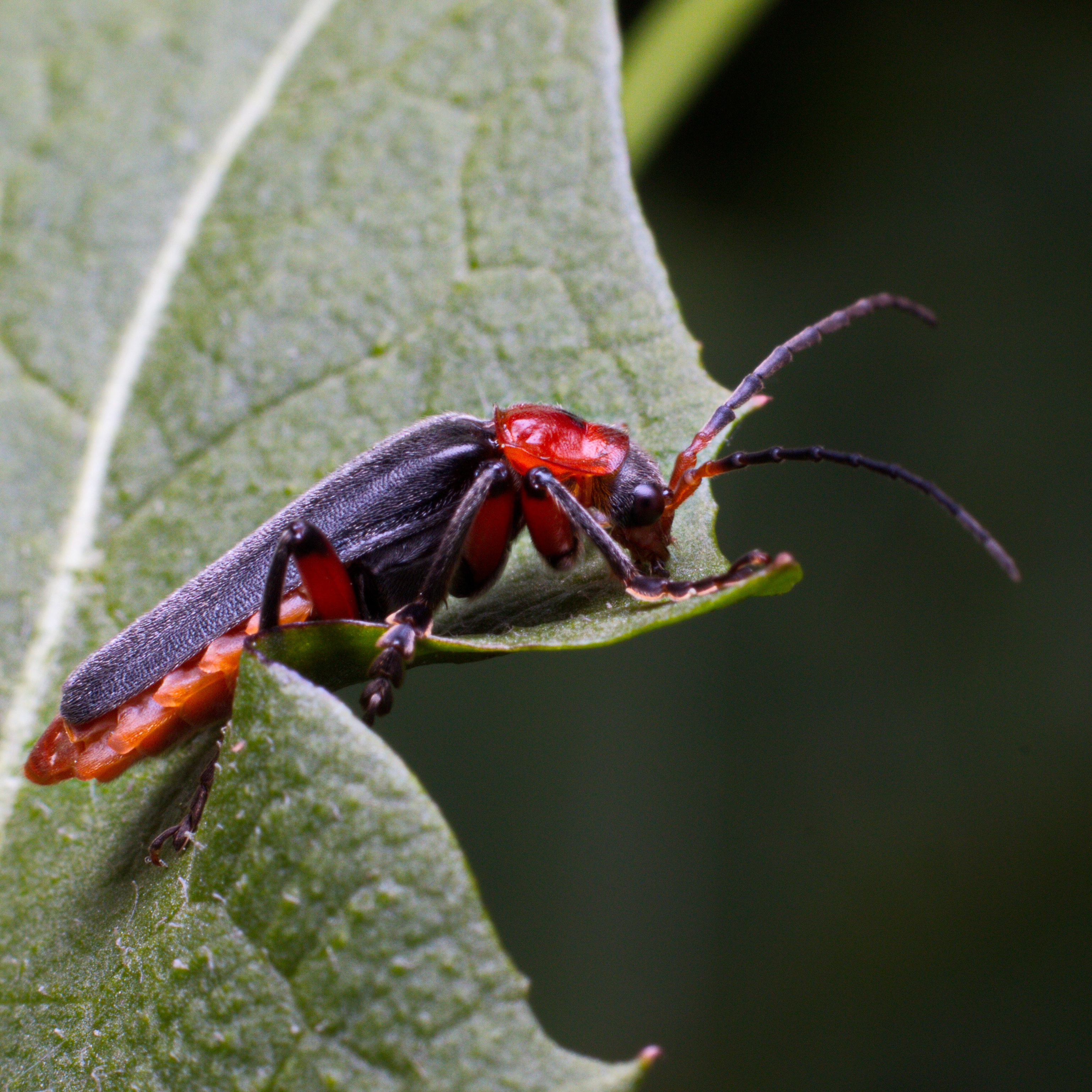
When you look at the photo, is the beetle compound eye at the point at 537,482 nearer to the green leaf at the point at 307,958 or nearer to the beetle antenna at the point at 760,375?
the beetle antenna at the point at 760,375

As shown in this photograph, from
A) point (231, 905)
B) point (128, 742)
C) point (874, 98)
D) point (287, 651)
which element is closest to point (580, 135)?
point (287, 651)

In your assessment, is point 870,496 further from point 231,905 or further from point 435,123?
point 231,905

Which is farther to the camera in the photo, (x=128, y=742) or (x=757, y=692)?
(x=757, y=692)

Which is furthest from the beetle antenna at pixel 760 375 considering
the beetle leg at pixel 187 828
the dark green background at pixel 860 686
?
the dark green background at pixel 860 686

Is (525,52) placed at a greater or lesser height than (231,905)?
greater

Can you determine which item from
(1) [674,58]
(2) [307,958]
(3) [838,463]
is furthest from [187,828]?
(1) [674,58]

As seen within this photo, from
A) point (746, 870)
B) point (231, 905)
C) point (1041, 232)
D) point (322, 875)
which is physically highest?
point (1041, 232)

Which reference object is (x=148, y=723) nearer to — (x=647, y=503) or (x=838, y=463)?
(x=647, y=503)

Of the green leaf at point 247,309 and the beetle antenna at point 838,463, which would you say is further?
the beetle antenna at point 838,463
